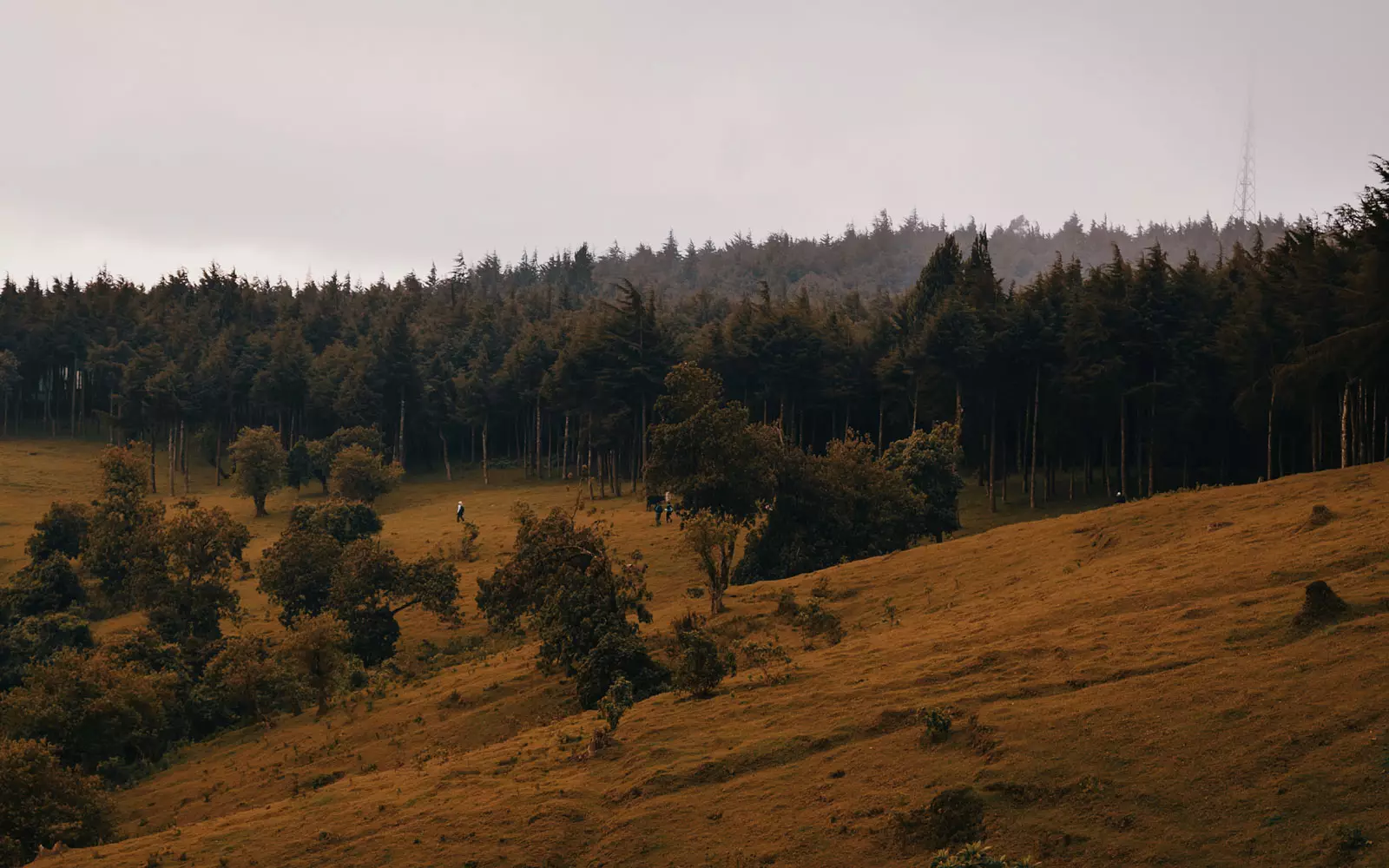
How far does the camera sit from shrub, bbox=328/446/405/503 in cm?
9250

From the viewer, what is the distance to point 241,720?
4906cm

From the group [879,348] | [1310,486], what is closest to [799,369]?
[879,348]

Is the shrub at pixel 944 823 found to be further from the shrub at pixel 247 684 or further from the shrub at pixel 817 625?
the shrub at pixel 247 684

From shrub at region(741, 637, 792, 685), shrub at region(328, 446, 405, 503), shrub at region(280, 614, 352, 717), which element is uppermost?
shrub at region(328, 446, 405, 503)

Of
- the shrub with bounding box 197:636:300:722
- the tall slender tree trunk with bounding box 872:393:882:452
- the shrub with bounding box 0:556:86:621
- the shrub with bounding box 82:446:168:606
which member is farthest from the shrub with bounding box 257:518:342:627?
the tall slender tree trunk with bounding box 872:393:882:452

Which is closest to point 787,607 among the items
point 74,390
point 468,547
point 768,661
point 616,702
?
point 768,661

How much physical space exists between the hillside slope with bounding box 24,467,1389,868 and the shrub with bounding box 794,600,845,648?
0.65 metres

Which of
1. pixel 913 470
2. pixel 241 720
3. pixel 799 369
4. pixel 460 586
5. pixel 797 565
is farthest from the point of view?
pixel 799 369

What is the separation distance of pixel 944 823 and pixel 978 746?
300 centimetres

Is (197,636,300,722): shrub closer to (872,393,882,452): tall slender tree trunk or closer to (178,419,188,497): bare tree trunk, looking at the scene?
(872,393,882,452): tall slender tree trunk

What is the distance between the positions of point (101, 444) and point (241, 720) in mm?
98198

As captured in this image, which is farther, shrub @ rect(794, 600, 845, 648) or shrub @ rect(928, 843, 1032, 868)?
shrub @ rect(794, 600, 845, 648)

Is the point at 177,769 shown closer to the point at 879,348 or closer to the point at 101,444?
the point at 879,348

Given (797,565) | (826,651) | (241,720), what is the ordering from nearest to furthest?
(826,651), (241,720), (797,565)
